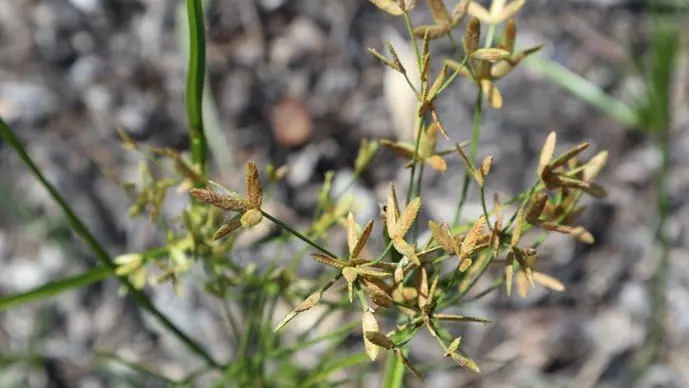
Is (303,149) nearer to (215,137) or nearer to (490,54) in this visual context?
(215,137)

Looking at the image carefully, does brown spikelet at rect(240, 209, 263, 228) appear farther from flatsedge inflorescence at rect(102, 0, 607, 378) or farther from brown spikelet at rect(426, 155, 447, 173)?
brown spikelet at rect(426, 155, 447, 173)

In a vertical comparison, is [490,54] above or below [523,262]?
above

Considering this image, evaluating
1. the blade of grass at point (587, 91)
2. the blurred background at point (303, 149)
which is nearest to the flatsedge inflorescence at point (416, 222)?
the blurred background at point (303, 149)

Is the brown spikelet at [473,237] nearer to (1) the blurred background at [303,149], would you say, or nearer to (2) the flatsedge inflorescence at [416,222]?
(2) the flatsedge inflorescence at [416,222]

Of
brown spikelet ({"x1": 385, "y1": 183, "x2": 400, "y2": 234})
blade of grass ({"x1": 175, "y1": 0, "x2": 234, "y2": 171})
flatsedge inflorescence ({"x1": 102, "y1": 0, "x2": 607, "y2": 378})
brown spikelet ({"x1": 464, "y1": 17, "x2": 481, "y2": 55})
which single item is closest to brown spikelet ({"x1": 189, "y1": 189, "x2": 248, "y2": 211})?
flatsedge inflorescence ({"x1": 102, "y1": 0, "x2": 607, "y2": 378})

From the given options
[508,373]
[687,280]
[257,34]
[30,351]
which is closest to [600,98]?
[687,280]

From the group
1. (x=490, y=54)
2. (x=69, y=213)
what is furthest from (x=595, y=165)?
(x=69, y=213)
